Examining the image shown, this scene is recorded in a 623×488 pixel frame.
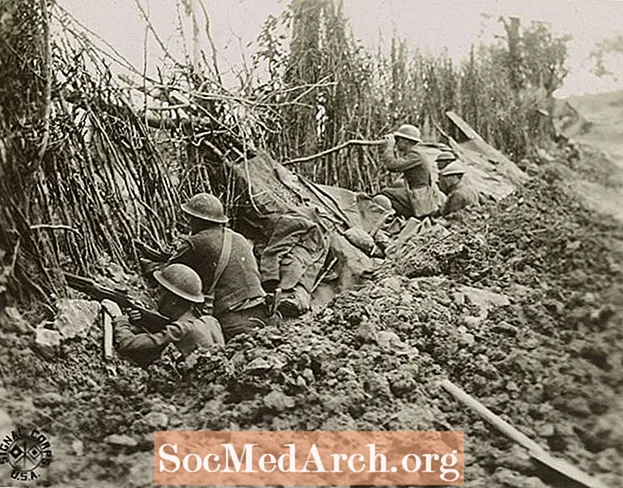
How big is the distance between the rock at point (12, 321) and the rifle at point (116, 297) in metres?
0.17

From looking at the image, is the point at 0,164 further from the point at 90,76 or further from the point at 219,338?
the point at 219,338

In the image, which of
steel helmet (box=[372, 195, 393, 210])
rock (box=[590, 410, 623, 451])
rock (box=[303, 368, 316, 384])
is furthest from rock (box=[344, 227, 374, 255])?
rock (box=[590, 410, 623, 451])

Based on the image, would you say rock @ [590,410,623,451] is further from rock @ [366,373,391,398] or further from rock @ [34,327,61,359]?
rock @ [34,327,61,359]

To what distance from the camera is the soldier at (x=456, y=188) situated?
2.64m

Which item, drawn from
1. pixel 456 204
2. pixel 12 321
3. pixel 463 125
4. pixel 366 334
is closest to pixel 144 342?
pixel 12 321

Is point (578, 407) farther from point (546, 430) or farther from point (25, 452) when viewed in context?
point (25, 452)

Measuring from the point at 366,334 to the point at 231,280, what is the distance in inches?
16.5

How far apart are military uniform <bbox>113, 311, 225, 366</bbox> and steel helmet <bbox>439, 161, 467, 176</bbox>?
89 cm

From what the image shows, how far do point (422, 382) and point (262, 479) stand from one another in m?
0.52

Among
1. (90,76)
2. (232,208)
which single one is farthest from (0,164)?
(232,208)

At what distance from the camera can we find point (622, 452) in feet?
7.52

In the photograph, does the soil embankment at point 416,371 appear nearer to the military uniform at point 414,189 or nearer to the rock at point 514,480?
the rock at point 514,480

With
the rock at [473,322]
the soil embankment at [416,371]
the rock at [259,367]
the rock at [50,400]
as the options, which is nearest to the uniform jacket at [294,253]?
the soil embankment at [416,371]

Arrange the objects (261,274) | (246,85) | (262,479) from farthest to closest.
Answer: (246,85) → (261,274) → (262,479)
